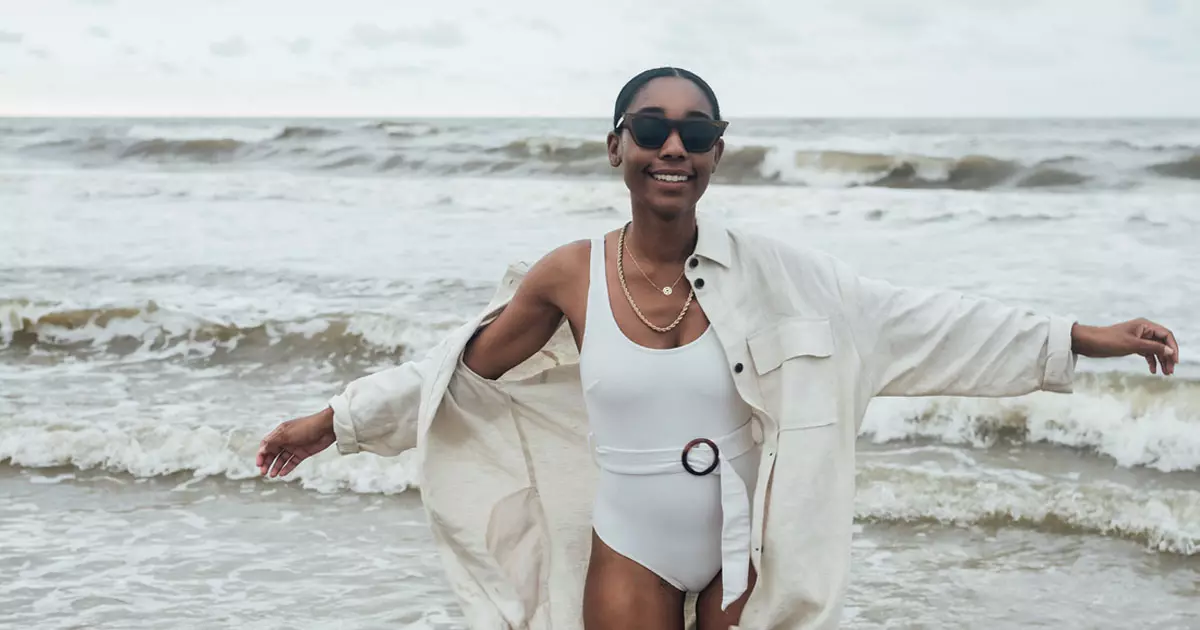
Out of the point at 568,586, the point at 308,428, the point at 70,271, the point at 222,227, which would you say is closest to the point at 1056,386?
the point at 568,586

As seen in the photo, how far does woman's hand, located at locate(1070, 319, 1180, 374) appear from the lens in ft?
8.07

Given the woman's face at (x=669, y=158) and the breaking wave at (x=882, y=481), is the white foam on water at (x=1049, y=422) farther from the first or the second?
the woman's face at (x=669, y=158)

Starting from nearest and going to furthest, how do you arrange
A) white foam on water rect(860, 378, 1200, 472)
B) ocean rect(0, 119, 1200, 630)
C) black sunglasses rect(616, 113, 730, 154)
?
black sunglasses rect(616, 113, 730, 154) < ocean rect(0, 119, 1200, 630) < white foam on water rect(860, 378, 1200, 472)

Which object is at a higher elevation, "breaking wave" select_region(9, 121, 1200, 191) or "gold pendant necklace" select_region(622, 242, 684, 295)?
"breaking wave" select_region(9, 121, 1200, 191)

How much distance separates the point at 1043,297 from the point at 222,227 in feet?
34.1

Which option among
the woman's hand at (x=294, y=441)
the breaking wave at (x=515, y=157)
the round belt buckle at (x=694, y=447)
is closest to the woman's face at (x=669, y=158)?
the round belt buckle at (x=694, y=447)

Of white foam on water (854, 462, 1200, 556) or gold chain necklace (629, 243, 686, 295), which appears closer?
gold chain necklace (629, 243, 686, 295)

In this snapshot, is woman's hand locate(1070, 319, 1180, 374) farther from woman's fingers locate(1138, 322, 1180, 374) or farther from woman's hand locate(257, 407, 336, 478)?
woman's hand locate(257, 407, 336, 478)

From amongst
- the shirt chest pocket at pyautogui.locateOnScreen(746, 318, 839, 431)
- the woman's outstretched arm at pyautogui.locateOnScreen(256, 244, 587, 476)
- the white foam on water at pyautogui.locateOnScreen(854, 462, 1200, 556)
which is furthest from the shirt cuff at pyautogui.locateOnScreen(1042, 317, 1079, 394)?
the white foam on water at pyautogui.locateOnScreen(854, 462, 1200, 556)

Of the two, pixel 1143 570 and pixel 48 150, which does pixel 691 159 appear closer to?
pixel 1143 570

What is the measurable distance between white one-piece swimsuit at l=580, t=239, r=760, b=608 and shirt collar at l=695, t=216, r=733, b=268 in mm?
150

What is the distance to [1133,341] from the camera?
247cm

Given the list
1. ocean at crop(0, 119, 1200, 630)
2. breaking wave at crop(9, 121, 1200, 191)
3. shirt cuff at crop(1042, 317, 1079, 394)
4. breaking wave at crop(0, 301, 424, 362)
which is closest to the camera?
shirt cuff at crop(1042, 317, 1079, 394)

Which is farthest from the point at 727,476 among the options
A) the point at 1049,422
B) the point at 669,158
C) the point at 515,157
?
the point at 515,157
